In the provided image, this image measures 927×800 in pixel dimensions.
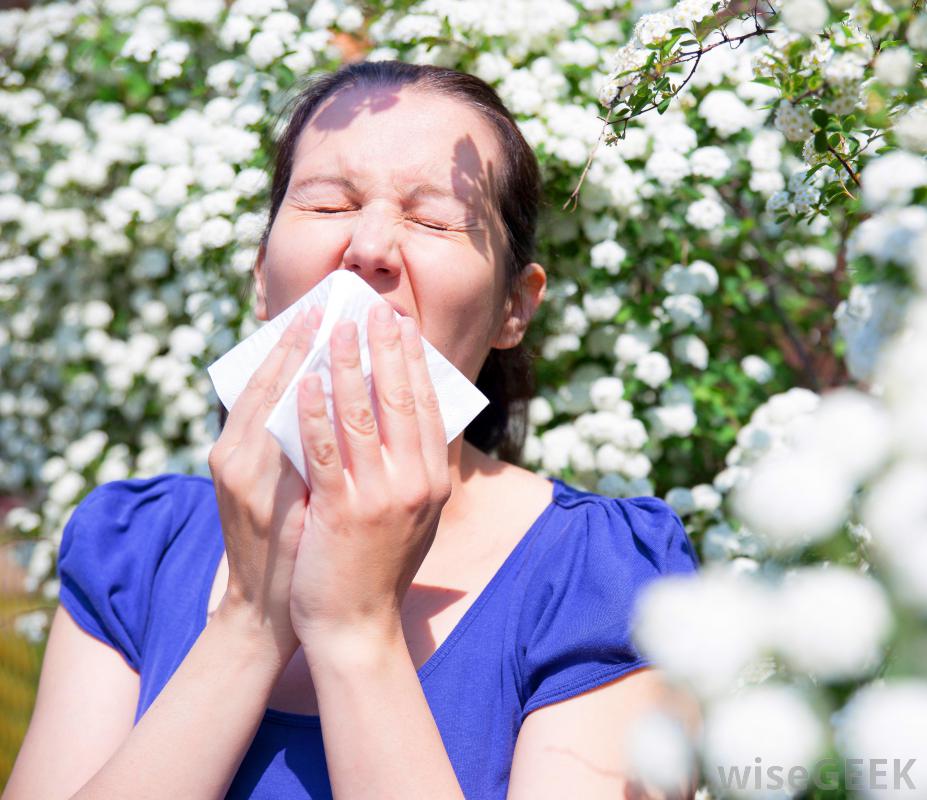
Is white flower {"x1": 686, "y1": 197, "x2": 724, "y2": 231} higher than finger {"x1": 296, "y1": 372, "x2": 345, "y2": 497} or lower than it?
lower

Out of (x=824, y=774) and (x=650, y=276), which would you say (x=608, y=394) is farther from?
(x=824, y=774)

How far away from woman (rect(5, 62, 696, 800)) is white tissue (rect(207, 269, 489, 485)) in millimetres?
30

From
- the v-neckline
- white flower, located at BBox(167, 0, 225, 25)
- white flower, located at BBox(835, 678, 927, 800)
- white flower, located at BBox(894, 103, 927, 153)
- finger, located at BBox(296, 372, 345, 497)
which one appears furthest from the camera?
white flower, located at BBox(167, 0, 225, 25)

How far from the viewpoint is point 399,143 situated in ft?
4.64

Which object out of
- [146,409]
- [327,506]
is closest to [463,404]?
[327,506]

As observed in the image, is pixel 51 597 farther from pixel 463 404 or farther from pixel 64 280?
pixel 463 404

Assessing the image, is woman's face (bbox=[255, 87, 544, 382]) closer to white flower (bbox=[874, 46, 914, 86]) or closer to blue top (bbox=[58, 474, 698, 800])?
blue top (bbox=[58, 474, 698, 800])

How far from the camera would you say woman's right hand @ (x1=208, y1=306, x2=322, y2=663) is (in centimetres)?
114

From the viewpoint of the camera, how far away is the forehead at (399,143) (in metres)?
1.40

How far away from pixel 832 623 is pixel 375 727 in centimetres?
70

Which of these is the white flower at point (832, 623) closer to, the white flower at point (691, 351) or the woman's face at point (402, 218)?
the woman's face at point (402, 218)

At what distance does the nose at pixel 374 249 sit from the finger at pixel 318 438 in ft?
0.95

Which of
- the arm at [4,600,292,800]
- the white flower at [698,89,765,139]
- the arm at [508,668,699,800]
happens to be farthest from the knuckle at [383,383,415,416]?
the white flower at [698,89,765,139]

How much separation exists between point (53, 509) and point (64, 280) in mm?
732
